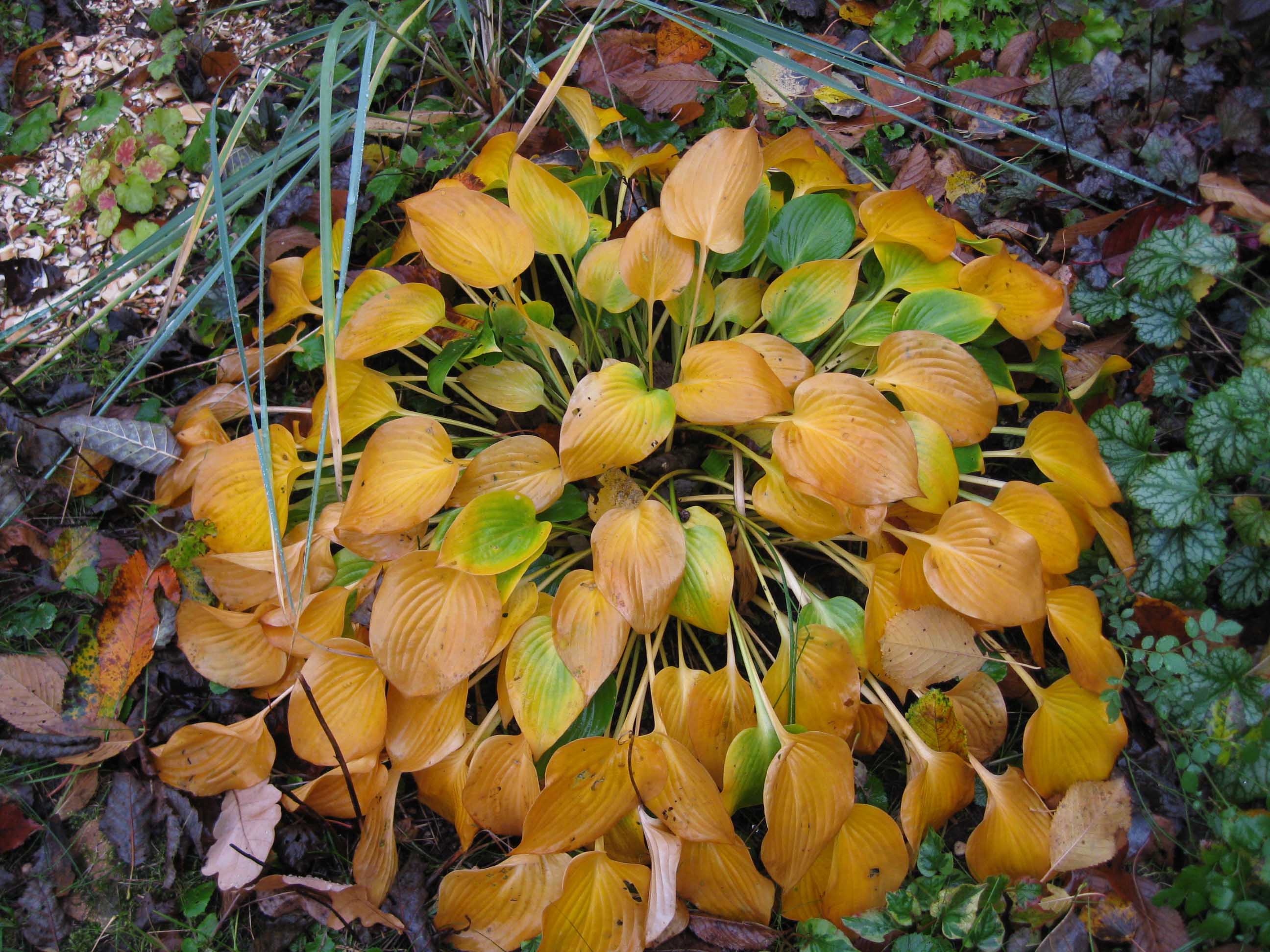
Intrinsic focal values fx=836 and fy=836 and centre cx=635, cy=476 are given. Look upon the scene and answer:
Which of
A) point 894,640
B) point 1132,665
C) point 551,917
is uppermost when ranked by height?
point 894,640

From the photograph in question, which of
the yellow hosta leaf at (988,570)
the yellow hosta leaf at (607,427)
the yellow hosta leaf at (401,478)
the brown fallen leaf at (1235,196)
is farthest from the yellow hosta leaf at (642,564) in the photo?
the brown fallen leaf at (1235,196)

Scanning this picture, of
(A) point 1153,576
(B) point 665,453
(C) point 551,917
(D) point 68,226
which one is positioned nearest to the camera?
(C) point 551,917

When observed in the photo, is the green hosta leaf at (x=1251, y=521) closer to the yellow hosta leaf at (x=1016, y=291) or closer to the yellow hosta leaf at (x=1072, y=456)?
the yellow hosta leaf at (x=1072, y=456)

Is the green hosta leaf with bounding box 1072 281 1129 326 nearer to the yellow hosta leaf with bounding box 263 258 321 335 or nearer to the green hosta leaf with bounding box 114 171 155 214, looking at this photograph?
the yellow hosta leaf with bounding box 263 258 321 335

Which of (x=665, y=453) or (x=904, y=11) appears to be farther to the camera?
(x=904, y=11)

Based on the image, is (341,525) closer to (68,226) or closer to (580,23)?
(68,226)

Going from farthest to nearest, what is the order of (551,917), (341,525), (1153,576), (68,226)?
(68,226) < (1153,576) < (341,525) < (551,917)

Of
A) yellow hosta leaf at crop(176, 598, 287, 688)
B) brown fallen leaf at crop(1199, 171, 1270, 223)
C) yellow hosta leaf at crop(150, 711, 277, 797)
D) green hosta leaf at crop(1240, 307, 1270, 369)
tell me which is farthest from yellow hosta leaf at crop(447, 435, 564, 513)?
brown fallen leaf at crop(1199, 171, 1270, 223)

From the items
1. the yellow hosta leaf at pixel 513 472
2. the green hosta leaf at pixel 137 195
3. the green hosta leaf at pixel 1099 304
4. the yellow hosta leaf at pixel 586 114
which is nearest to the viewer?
the yellow hosta leaf at pixel 513 472

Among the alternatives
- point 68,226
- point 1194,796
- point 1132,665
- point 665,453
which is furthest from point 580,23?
point 1194,796
